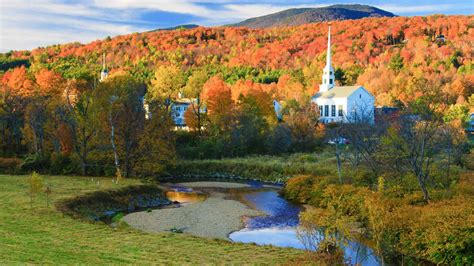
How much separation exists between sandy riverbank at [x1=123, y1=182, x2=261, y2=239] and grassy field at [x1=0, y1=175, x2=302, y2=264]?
2933 mm

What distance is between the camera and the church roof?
7488 cm

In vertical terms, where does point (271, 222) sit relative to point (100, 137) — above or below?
below

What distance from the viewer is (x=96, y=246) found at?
19000 millimetres

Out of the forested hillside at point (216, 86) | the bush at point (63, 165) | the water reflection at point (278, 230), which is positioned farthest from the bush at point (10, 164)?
the water reflection at point (278, 230)

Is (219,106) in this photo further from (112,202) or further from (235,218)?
(235,218)

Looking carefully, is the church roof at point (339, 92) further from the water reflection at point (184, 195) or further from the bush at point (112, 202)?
the bush at point (112, 202)

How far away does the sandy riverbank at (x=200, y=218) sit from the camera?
2533 centimetres

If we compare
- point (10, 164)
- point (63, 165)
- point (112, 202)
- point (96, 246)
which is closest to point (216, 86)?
point (63, 165)

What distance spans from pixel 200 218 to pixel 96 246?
9.85m

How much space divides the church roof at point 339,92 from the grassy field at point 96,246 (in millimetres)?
56542

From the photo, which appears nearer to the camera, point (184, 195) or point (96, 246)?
point (96, 246)

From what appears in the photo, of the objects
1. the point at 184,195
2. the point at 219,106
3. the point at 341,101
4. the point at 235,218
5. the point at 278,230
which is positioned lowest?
the point at 184,195

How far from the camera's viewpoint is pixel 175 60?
144 metres

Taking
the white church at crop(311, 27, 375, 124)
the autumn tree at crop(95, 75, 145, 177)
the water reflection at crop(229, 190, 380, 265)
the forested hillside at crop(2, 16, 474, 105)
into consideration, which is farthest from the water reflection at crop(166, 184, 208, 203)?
the forested hillside at crop(2, 16, 474, 105)
